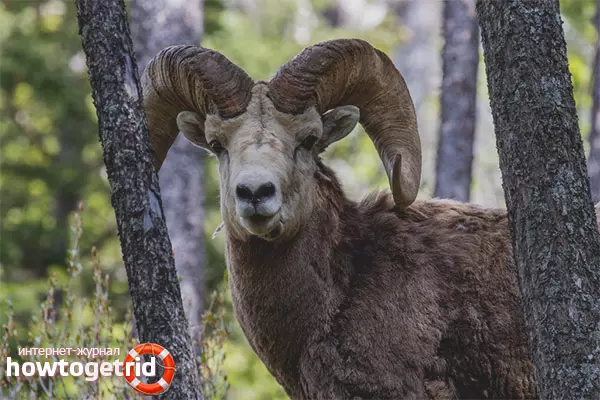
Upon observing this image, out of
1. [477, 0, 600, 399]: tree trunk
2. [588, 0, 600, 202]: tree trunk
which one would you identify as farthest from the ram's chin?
[588, 0, 600, 202]: tree trunk

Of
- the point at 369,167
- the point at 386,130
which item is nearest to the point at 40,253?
the point at 369,167

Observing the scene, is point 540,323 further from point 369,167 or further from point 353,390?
point 369,167

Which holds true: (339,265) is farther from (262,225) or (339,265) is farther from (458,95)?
(458,95)

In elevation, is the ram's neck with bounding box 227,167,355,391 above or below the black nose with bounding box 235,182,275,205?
below

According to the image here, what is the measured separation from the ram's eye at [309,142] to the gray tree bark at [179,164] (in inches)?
196

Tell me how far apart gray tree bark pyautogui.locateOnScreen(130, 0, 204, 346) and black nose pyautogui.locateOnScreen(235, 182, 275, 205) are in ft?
19.2

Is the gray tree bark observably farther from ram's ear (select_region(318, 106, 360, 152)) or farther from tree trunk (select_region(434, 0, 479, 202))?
ram's ear (select_region(318, 106, 360, 152))

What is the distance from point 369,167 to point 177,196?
50.2ft

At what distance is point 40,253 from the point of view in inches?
997

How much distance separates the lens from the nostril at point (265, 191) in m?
7.47

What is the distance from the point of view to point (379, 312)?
8.30 meters

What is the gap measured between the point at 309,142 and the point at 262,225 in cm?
112

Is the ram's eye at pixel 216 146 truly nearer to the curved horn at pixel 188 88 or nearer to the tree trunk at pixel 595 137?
the curved horn at pixel 188 88

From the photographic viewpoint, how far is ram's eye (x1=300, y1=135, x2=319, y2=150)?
8.51m
